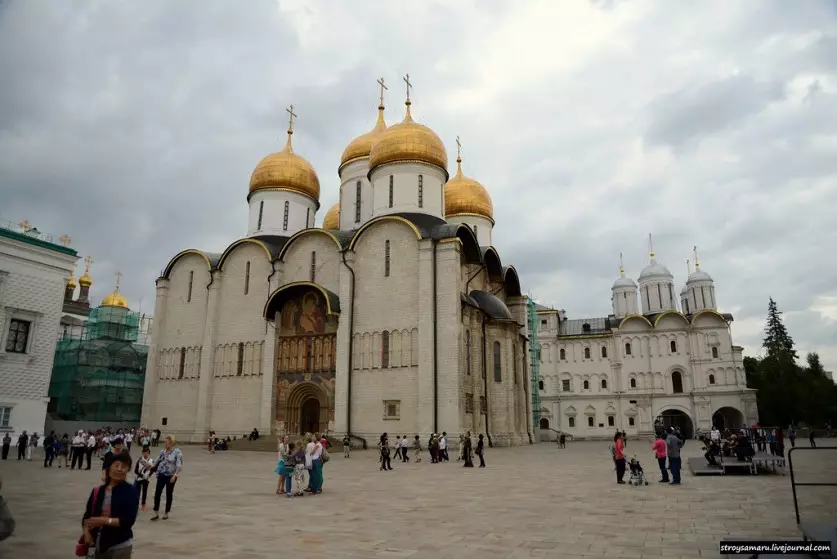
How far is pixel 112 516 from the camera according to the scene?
12.2ft

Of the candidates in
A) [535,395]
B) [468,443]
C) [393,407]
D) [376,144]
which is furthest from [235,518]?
[535,395]

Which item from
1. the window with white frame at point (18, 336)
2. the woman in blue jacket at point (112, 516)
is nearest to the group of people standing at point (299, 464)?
the woman in blue jacket at point (112, 516)

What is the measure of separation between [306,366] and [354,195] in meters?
12.3

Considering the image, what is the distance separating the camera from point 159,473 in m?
8.38

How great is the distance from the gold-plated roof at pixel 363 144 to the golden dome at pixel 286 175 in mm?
2425

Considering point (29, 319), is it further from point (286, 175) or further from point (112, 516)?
point (112, 516)

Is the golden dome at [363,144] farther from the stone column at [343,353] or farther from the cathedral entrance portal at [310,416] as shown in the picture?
the cathedral entrance portal at [310,416]

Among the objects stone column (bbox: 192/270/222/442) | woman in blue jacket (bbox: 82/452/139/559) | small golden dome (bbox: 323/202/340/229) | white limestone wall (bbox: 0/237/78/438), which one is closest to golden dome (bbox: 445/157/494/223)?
small golden dome (bbox: 323/202/340/229)

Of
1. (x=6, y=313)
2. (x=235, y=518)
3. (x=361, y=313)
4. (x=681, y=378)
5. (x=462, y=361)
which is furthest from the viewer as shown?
(x=681, y=378)

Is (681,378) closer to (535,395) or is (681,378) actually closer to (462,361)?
(535,395)

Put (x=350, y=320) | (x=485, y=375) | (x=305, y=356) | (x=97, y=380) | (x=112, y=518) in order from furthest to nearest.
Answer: (x=97, y=380), (x=485, y=375), (x=305, y=356), (x=350, y=320), (x=112, y=518)

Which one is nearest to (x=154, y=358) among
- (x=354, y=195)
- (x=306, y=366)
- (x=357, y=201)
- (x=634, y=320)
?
(x=306, y=366)

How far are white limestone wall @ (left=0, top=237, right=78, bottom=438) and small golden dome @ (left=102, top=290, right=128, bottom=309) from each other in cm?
2293

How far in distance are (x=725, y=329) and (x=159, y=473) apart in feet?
151
